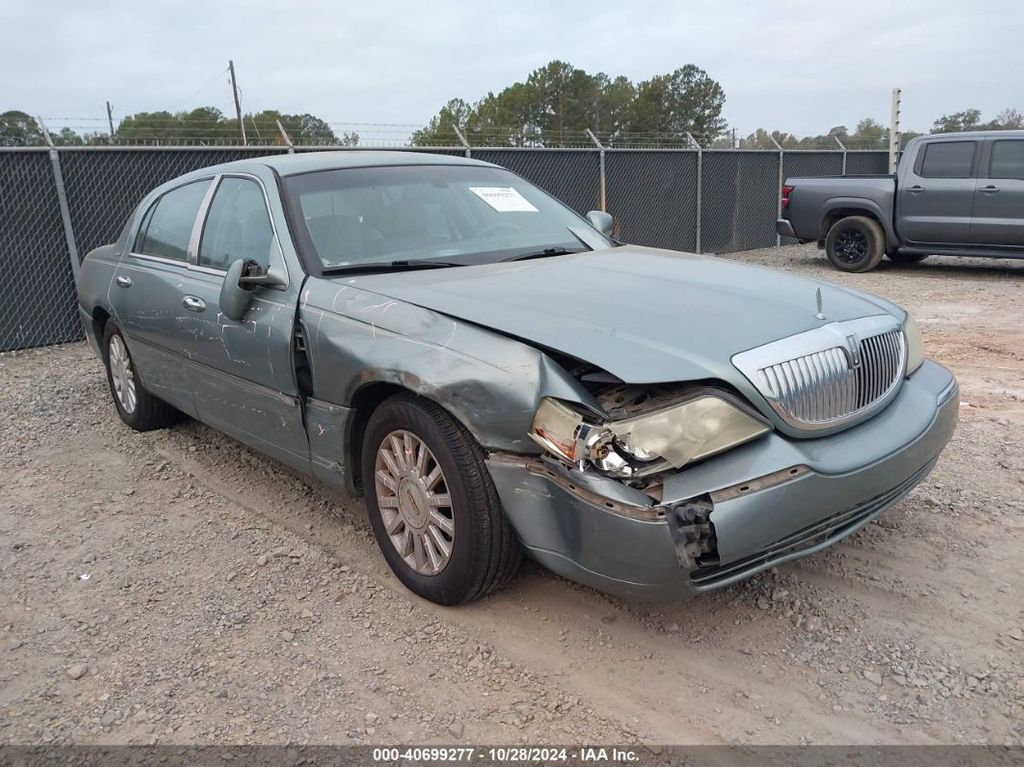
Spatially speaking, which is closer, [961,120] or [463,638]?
[463,638]

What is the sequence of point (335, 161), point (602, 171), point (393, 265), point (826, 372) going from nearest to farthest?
1. point (826, 372)
2. point (393, 265)
3. point (335, 161)
4. point (602, 171)

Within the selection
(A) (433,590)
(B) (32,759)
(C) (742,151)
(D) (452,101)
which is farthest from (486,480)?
(D) (452,101)

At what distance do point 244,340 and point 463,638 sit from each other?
66.2 inches

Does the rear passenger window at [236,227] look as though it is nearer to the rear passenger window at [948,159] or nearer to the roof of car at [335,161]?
the roof of car at [335,161]

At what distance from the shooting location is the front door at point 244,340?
11.3ft

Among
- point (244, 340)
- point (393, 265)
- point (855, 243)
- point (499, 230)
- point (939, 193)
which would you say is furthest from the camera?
point (855, 243)

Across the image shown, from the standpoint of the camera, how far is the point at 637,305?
2.88 meters

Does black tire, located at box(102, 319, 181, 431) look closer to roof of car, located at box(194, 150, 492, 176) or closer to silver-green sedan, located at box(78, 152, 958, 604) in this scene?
silver-green sedan, located at box(78, 152, 958, 604)

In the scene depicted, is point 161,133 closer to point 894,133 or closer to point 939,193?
point 939,193

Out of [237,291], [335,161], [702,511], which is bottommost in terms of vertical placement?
[702,511]

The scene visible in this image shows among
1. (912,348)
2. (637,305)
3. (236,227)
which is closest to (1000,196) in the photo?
(912,348)

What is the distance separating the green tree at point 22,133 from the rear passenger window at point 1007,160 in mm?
11320

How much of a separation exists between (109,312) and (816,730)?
4.63 m

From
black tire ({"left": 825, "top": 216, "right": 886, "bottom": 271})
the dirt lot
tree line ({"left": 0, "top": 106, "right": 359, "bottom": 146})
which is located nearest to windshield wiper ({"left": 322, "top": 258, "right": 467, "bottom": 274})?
the dirt lot
